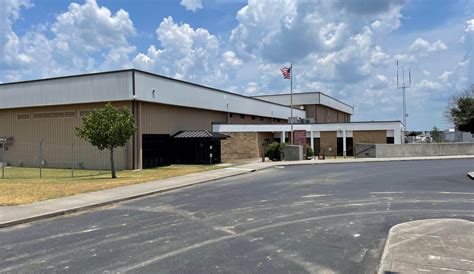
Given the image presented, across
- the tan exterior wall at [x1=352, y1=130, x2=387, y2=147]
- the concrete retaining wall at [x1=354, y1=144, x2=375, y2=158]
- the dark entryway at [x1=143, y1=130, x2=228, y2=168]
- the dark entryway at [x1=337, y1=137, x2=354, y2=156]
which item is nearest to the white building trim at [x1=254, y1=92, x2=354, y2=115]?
the dark entryway at [x1=337, y1=137, x2=354, y2=156]

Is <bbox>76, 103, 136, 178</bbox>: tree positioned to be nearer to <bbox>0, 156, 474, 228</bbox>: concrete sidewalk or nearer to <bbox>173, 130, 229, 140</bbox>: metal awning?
<bbox>0, 156, 474, 228</bbox>: concrete sidewalk

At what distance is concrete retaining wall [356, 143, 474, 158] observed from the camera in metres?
43.6

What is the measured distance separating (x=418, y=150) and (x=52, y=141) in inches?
1345

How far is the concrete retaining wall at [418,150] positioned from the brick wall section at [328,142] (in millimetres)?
5057

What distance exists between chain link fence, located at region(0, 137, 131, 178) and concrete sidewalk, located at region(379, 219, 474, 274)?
2518cm

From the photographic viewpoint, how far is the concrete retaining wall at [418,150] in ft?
143

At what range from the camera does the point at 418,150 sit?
45031 mm

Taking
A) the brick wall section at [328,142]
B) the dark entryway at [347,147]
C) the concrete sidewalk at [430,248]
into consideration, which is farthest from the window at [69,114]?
the concrete sidewalk at [430,248]

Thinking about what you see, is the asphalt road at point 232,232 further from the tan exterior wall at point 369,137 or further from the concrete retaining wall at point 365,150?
the tan exterior wall at point 369,137

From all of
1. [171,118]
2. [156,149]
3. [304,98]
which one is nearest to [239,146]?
[171,118]

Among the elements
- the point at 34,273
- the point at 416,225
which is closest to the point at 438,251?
the point at 416,225

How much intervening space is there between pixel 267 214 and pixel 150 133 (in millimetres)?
24202

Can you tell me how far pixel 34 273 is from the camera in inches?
254

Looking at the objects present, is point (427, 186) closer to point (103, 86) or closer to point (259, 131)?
point (103, 86)
